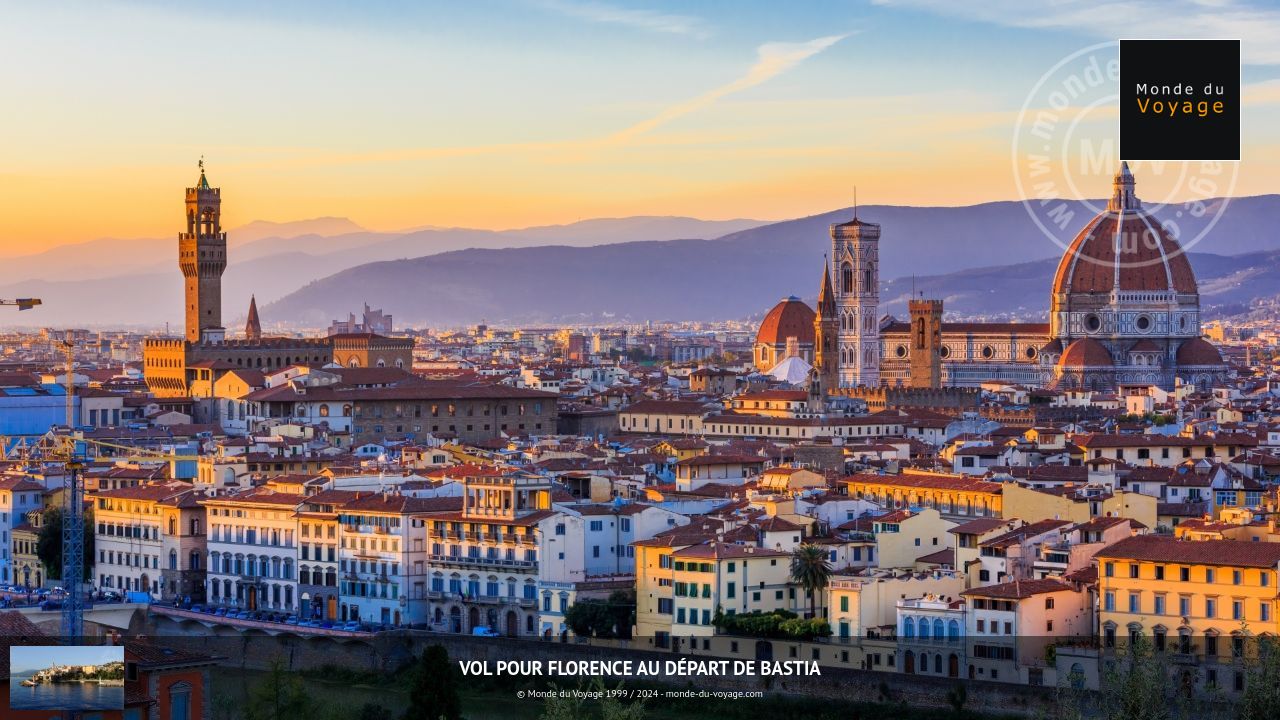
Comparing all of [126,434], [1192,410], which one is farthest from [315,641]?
[1192,410]

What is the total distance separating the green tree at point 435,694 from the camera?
112 ft

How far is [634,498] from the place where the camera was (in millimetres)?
45719

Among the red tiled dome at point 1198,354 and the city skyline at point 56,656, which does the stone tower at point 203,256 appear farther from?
the city skyline at point 56,656

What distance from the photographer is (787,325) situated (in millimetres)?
125500

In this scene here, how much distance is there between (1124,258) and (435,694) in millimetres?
96029

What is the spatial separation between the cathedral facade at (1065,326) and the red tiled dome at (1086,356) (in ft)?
0.21

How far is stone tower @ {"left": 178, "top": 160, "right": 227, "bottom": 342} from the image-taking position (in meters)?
98.6

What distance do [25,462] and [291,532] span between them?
57.6 feet

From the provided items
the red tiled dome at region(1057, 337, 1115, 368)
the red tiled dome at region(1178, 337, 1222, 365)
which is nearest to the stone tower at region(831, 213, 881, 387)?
the red tiled dome at region(1057, 337, 1115, 368)

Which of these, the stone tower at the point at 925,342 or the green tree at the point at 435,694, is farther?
the stone tower at the point at 925,342

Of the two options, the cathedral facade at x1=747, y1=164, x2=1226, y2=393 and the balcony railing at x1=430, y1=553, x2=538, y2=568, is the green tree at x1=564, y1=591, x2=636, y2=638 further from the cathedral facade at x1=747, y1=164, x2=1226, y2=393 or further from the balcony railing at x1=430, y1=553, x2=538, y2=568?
the cathedral facade at x1=747, y1=164, x2=1226, y2=393

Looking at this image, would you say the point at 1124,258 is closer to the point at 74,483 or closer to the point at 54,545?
the point at 54,545

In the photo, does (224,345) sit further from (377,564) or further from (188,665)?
(188,665)

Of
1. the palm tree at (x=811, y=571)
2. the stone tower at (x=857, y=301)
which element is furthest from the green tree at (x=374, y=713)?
the stone tower at (x=857, y=301)
